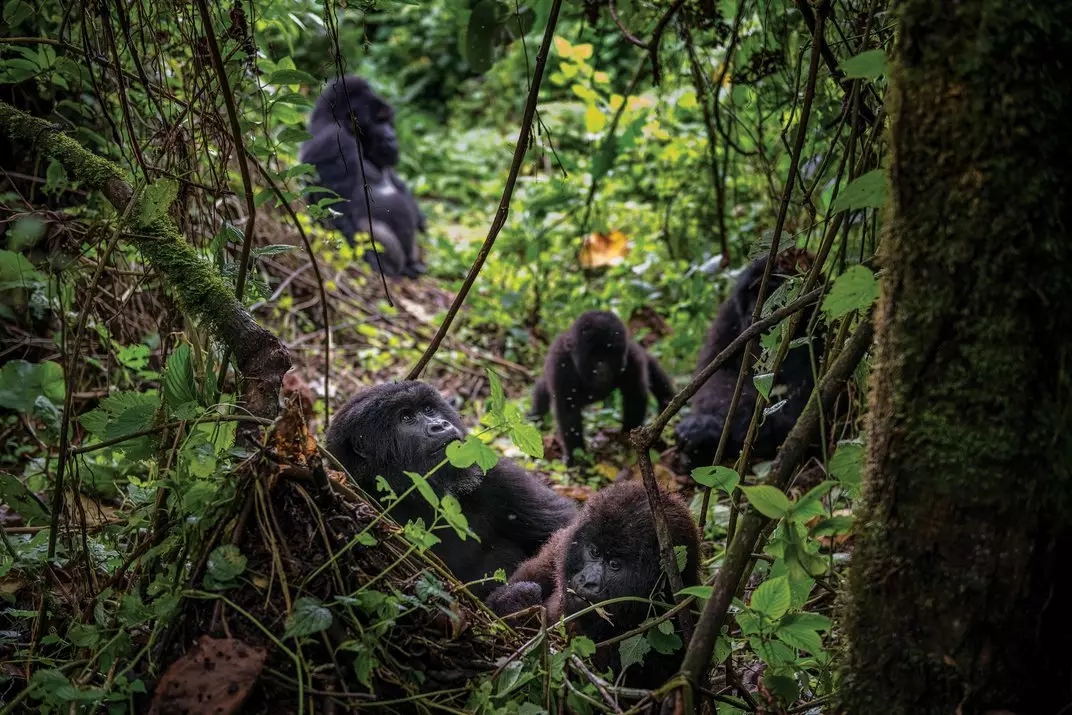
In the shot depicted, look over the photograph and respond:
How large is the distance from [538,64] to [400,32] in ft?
40.6

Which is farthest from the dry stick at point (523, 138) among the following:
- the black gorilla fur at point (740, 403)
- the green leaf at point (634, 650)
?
the black gorilla fur at point (740, 403)

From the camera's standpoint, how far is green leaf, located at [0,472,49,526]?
228 cm

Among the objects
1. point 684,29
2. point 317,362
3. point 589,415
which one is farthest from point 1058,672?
point 317,362

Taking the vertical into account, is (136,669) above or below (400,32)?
below

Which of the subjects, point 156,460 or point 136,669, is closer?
point 136,669

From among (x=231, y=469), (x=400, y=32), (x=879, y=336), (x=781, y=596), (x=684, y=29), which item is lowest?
(x=781, y=596)

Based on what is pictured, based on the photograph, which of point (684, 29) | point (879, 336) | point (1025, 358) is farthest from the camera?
point (684, 29)

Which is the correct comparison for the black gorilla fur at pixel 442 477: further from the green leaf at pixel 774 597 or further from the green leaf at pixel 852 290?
the green leaf at pixel 852 290

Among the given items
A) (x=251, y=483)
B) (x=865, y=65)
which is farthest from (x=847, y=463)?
(x=251, y=483)

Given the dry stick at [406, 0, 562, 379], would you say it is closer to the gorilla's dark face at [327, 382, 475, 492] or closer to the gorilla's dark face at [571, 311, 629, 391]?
the gorilla's dark face at [327, 382, 475, 492]

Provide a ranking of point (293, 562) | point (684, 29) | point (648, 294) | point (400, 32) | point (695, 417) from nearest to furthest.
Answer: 1. point (293, 562)
2. point (684, 29)
3. point (695, 417)
4. point (648, 294)
5. point (400, 32)

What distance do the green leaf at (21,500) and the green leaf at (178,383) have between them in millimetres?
699

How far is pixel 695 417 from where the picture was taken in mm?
4883

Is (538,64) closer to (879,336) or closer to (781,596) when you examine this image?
(879,336)
